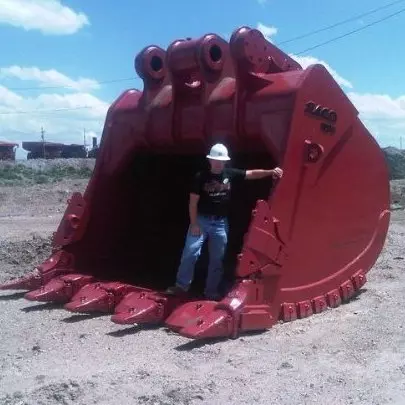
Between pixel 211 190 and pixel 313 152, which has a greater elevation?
pixel 313 152

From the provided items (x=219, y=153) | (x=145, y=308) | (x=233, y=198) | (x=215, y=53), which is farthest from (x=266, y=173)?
(x=233, y=198)

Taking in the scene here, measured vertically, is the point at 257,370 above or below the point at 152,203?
below

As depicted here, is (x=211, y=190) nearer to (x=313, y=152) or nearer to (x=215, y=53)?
(x=313, y=152)

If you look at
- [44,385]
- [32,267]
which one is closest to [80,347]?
[44,385]

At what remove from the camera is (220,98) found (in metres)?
6.16

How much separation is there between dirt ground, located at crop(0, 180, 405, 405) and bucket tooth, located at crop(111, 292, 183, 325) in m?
0.12

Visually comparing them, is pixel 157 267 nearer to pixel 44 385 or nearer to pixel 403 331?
pixel 403 331

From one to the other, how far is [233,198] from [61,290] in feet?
7.05

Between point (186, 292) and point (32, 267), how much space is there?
3528mm

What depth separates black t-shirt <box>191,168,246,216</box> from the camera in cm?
586

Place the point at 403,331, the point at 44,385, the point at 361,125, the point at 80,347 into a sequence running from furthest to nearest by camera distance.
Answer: the point at 361,125 < the point at 403,331 < the point at 80,347 < the point at 44,385

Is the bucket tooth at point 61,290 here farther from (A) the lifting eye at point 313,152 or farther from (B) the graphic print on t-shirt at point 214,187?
(A) the lifting eye at point 313,152

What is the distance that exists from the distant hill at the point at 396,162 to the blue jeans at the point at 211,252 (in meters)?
26.9

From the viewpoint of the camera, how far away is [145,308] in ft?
17.9
